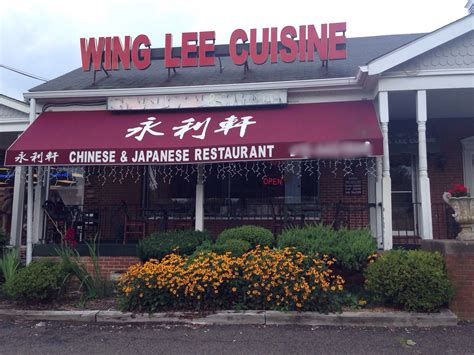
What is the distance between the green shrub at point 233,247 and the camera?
654cm

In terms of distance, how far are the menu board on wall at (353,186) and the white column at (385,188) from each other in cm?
229

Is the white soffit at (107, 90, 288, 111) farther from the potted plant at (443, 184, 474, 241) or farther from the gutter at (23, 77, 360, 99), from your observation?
the potted plant at (443, 184, 474, 241)

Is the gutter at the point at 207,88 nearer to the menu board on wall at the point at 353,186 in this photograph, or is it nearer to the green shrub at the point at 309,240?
the menu board on wall at the point at 353,186

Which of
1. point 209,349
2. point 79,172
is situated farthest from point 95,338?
point 79,172

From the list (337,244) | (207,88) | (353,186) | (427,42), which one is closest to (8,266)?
(207,88)

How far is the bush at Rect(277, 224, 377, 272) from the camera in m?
6.37

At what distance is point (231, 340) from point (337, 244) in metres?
2.44

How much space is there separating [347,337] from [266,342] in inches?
38.9

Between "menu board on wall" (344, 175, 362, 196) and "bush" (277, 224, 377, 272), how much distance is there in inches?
110

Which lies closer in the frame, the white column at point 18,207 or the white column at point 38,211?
the white column at point 38,211

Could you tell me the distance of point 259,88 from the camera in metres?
8.18

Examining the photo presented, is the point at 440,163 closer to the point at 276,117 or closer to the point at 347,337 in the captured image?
the point at 276,117

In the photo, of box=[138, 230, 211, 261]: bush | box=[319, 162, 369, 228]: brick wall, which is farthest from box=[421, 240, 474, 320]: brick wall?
box=[138, 230, 211, 261]: bush

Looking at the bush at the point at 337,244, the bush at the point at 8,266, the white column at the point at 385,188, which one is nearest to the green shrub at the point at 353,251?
the bush at the point at 337,244
